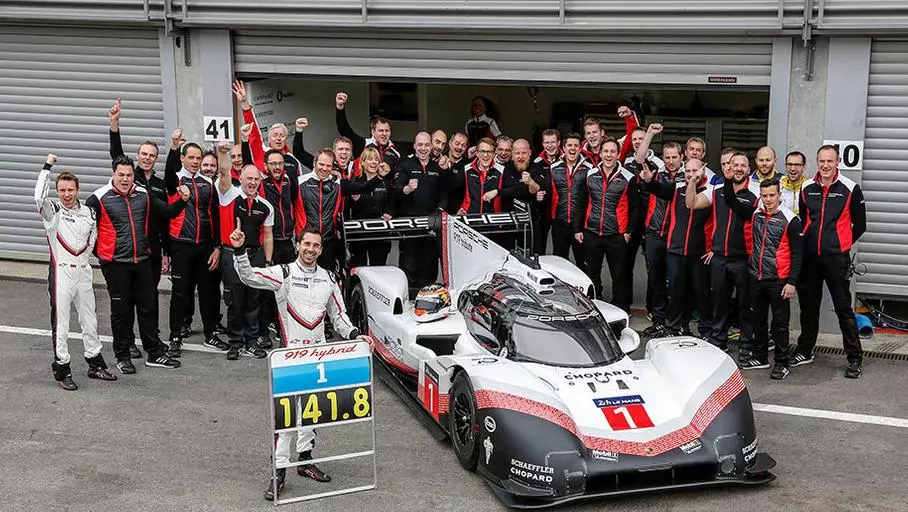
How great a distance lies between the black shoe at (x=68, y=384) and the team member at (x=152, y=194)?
77 centimetres

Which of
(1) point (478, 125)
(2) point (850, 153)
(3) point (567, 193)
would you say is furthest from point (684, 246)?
(1) point (478, 125)

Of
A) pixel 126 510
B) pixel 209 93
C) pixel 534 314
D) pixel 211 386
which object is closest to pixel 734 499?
pixel 534 314

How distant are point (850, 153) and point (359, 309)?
5062mm

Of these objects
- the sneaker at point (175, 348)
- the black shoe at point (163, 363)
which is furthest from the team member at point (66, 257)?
the sneaker at point (175, 348)

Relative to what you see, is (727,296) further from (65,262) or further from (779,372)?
(65,262)

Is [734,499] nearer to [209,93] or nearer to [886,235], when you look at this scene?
[886,235]

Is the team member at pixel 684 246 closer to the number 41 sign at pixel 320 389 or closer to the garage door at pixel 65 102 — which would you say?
the number 41 sign at pixel 320 389

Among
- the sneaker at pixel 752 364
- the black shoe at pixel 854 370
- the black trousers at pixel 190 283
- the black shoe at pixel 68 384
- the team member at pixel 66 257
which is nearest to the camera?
the team member at pixel 66 257

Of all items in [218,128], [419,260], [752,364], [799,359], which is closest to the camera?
[752,364]

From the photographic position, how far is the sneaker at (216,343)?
11.5m

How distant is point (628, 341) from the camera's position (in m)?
9.76

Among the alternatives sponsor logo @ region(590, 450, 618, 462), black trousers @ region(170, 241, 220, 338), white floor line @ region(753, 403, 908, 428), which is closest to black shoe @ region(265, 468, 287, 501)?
sponsor logo @ region(590, 450, 618, 462)

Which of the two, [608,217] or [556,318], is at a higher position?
[608,217]

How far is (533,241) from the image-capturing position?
12039 mm
